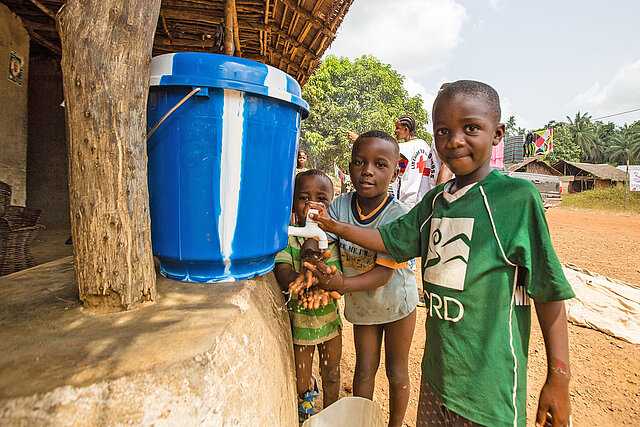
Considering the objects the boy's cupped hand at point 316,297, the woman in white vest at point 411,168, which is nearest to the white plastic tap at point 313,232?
the boy's cupped hand at point 316,297

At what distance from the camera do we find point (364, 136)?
1690mm

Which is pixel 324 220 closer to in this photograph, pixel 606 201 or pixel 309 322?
pixel 309 322

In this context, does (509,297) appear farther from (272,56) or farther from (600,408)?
(272,56)

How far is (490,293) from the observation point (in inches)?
42.7

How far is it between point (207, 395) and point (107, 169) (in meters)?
0.67

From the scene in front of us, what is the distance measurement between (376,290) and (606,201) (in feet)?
74.3

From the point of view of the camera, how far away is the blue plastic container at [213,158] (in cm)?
109

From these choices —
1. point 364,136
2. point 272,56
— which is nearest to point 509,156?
point 272,56

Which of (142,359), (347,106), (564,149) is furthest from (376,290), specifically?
(564,149)

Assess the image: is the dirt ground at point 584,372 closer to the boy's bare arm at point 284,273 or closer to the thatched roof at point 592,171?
the boy's bare arm at point 284,273

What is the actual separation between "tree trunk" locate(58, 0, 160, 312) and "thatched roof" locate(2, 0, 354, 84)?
1.54 meters

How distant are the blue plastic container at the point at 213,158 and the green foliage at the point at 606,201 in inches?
810

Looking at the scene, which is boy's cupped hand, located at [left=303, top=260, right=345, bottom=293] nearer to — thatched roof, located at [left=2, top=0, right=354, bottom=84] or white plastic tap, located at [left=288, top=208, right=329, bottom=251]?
white plastic tap, located at [left=288, top=208, right=329, bottom=251]

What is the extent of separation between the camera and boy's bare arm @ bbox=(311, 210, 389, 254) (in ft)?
4.69
